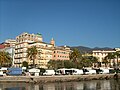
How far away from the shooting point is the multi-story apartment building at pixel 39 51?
155750mm

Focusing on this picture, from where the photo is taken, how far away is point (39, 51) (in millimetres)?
150000

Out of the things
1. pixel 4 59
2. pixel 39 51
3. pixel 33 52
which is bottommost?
pixel 4 59

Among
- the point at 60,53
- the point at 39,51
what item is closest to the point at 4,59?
the point at 39,51

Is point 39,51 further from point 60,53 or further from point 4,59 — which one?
point 4,59

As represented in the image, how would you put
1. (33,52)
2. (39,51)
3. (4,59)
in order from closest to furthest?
(4,59)
(33,52)
(39,51)

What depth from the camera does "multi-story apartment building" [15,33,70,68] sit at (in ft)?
511

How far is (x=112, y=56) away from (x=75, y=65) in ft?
186

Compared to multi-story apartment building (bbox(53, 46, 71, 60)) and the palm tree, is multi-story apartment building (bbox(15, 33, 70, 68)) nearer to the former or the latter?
multi-story apartment building (bbox(53, 46, 71, 60))

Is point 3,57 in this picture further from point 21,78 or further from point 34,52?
point 21,78

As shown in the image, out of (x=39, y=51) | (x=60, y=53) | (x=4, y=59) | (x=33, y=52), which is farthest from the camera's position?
(x=60, y=53)

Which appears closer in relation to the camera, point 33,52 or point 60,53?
point 33,52

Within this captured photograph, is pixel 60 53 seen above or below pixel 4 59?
above

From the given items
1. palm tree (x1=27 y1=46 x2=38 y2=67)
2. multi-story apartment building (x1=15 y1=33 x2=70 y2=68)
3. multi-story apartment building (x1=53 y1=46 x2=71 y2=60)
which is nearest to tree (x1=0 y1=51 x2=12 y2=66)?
palm tree (x1=27 y1=46 x2=38 y2=67)

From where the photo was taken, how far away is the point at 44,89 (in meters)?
60.2
